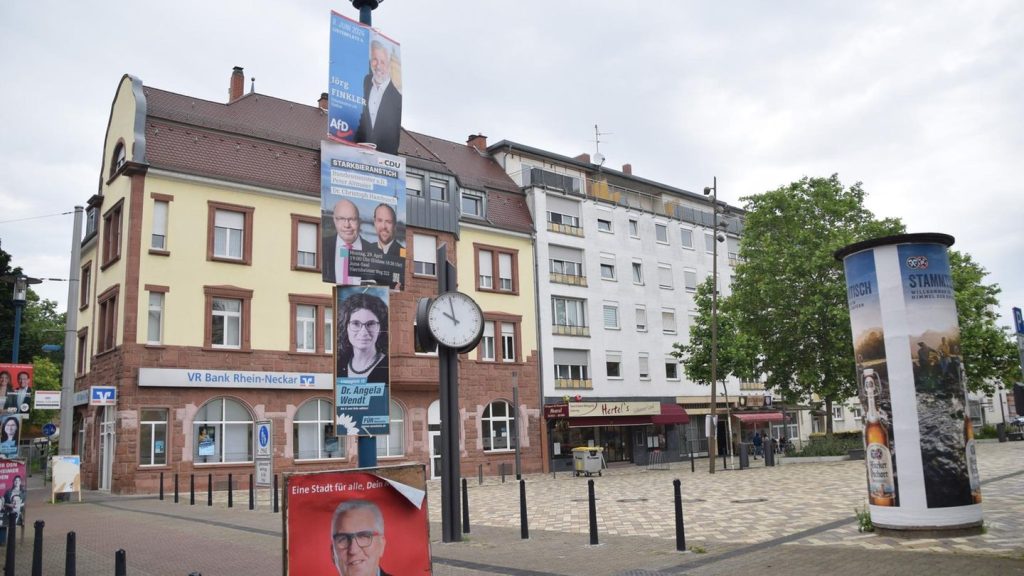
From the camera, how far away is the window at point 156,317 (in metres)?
28.1

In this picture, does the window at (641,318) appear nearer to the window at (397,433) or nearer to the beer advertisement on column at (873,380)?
the window at (397,433)

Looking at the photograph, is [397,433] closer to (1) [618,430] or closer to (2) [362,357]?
(1) [618,430]

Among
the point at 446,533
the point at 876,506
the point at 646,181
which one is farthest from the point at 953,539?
the point at 646,181

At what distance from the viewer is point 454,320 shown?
1215 centimetres

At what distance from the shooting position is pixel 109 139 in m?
31.9

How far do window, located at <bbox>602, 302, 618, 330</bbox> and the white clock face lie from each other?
3045cm

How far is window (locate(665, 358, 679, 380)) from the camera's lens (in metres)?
45.2

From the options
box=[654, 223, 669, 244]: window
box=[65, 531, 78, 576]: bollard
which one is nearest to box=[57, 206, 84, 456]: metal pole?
box=[65, 531, 78, 576]: bollard

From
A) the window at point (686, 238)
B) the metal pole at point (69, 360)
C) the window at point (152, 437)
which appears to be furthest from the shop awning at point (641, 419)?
the metal pole at point (69, 360)

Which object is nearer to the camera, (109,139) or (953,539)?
(953,539)

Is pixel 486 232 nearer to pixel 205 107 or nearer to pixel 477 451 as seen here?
pixel 477 451

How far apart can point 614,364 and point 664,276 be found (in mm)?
6746

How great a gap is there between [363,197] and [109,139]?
25.5 m

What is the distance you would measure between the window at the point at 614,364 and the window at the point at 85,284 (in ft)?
77.4
